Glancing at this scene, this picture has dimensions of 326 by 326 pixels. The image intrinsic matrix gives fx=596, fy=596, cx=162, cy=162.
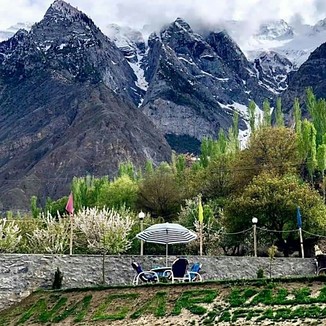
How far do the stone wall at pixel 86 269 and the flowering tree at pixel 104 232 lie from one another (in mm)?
4425

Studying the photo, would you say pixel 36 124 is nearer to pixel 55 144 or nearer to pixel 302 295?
pixel 55 144

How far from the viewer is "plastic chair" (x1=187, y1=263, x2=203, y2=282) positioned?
21734 millimetres

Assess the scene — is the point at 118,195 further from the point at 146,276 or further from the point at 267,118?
the point at 146,276

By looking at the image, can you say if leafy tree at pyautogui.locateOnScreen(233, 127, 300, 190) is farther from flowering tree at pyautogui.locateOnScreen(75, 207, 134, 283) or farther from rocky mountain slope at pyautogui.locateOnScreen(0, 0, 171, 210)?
rocky mountain slope at pyautogui.locateOnScreen(0, 0, 171, 210)

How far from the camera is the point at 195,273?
2173 cm

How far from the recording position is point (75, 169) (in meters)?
113

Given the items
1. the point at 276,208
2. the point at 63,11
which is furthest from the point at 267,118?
the point at 63,11

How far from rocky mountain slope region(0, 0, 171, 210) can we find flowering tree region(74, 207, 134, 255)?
2758 inches

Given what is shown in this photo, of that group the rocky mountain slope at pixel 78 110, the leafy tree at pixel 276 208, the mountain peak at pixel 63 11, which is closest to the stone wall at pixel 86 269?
the leafy tree at pixel 276 208

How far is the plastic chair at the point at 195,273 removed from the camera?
2173 centimetres

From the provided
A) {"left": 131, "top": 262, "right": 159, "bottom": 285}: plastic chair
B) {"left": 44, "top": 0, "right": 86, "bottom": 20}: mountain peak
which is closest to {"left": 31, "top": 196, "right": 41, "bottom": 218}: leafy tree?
{"left": 131, "top": 262, "right": 159, "bottom": 285}: plastic chair

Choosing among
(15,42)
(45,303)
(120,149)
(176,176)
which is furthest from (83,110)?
(45,303)

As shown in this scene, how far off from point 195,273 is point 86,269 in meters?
4.37

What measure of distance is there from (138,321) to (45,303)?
496 centimetres
